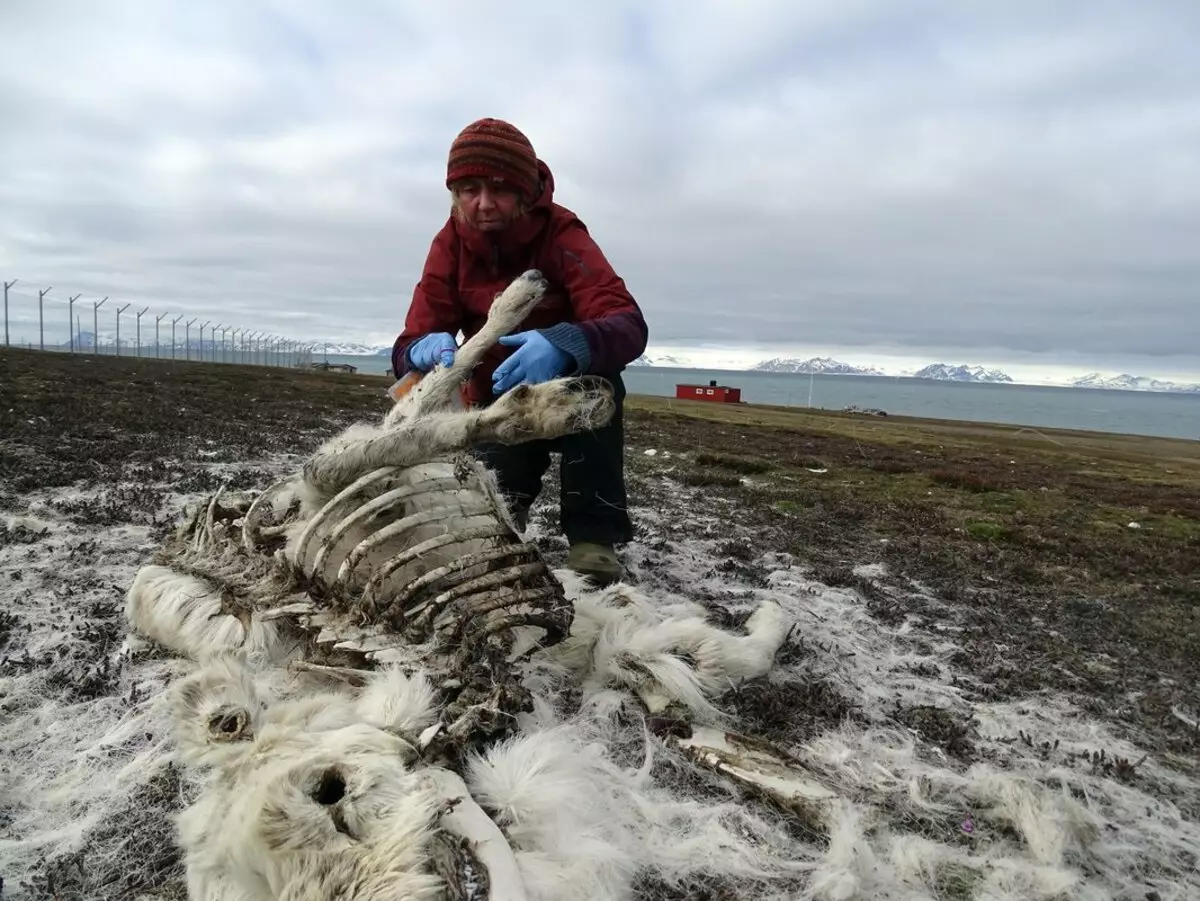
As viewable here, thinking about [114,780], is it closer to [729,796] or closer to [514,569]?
[514,569]

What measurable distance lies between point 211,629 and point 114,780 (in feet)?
2.64

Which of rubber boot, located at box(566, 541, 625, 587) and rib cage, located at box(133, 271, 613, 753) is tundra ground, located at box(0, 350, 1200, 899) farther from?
rib cage, located at box(133, 271, 613, 753)

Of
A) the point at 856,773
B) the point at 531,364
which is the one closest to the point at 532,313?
the point at 531,364

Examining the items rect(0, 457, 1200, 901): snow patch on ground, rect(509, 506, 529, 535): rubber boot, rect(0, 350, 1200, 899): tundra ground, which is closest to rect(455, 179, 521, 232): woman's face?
rect(509, 506, 529, 535): rubber boot

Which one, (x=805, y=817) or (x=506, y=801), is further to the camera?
(x=805, y=817)

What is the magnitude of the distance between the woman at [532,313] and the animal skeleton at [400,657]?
0.36 metres

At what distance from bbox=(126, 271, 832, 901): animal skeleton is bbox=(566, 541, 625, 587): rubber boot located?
0.34 meters

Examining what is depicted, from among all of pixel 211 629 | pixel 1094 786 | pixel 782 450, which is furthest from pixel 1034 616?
pixel 782 450

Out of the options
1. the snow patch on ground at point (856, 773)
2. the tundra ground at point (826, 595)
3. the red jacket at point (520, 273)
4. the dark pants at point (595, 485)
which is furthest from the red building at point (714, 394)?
the snow patch on ground at point (856, 773)

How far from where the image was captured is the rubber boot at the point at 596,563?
4.10m

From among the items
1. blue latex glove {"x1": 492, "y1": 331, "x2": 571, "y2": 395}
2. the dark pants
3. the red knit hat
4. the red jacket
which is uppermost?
the red knit hat

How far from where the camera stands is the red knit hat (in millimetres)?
3600

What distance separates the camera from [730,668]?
2.89 m

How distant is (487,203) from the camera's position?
12.2 feet
